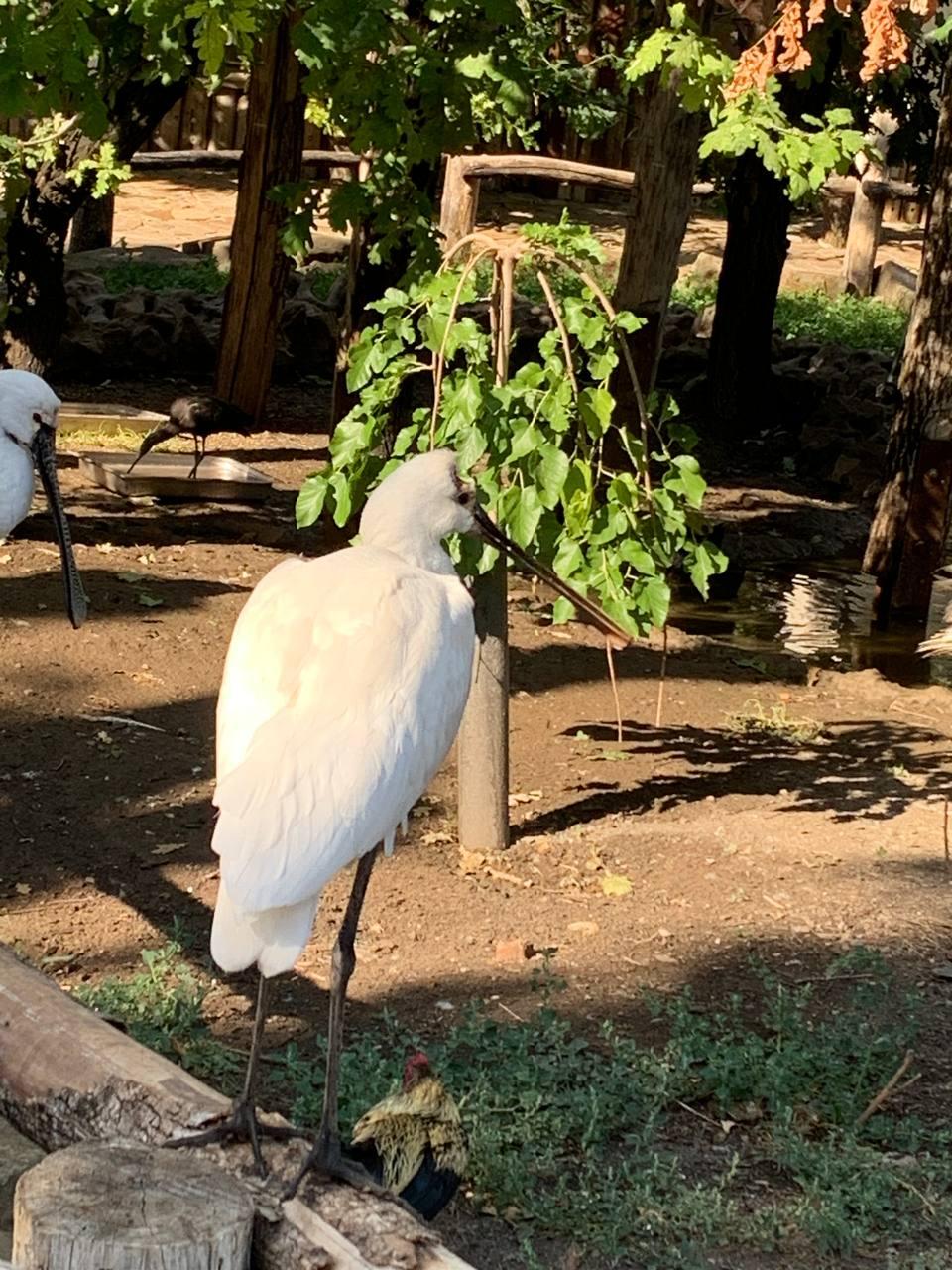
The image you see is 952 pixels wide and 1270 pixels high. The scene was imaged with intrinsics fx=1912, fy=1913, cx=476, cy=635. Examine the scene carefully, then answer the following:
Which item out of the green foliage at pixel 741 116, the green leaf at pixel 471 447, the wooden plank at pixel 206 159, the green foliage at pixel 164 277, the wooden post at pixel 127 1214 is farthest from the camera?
the green foliage at pixel 164 277

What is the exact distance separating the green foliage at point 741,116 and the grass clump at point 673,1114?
8.81 feet

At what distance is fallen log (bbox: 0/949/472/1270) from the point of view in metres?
2.78

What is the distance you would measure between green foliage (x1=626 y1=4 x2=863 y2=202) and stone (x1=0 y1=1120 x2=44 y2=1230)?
399cm

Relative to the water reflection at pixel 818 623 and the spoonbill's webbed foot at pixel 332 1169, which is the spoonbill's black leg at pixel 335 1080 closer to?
the spoonbill's webbed foot at pixel 332 1169

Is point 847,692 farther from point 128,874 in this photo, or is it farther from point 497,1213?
point 497,1213

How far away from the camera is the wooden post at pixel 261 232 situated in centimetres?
1123

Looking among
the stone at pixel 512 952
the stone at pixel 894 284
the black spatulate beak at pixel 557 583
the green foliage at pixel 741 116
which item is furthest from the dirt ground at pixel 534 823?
the stone at pixel 894 284

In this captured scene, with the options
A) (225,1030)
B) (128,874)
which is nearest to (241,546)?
(128,874)

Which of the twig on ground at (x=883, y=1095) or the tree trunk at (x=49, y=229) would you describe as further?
the tree trunk at (x=49, y=229)

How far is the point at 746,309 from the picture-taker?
47.4ft

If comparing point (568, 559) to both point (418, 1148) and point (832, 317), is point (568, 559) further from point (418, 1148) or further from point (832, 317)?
point (832, 317)

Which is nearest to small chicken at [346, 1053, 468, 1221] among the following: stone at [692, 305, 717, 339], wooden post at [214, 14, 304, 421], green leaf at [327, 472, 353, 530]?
green leaf at [327, 472, 353, 530]

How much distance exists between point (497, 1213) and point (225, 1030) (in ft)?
3.36

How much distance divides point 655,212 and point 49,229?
12.6 feet
